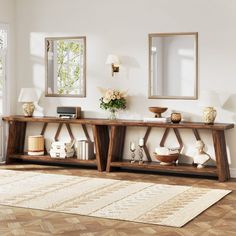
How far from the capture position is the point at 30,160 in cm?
967

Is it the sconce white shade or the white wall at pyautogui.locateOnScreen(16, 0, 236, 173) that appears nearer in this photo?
the sconce white shade

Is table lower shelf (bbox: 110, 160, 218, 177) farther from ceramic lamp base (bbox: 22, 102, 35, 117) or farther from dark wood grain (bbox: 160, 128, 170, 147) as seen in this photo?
ceramic lamp base (bbox: 22, 102, 35, 117)

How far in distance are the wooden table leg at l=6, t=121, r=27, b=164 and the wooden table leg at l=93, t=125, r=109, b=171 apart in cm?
154

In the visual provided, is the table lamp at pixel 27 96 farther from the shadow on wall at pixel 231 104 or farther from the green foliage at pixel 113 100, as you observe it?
the shadow on wall at pixel 231 104

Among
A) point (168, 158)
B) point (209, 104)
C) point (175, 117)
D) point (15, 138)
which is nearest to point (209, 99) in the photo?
point (209, 104)

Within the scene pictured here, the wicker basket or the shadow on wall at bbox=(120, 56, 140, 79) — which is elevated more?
the shadow on wall at bbox=(120, 56, 140, 79)

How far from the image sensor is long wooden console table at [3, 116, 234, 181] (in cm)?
798

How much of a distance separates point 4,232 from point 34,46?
4.75 m

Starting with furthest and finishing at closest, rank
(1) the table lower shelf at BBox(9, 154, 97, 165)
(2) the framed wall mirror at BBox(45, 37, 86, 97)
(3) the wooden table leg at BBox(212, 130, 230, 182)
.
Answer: (2) the framed wall mirror at BBox(45, 37, 86, 97) < (1) the table lower shelf at BBox(9, 154, 97, 165) < (3) the wooden table leg at BBox(212, 130, 230, 182)

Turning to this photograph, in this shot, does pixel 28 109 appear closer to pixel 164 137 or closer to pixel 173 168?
pixel 164 137

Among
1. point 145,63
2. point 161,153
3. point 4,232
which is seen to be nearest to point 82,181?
point 161,153

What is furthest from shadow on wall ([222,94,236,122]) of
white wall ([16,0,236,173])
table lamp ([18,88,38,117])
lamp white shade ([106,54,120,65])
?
table lamp ([18,88,38,117])

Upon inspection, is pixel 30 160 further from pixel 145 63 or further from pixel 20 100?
pixel 145 63

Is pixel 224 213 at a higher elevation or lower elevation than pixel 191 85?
lower
